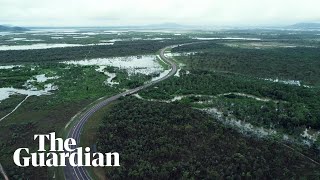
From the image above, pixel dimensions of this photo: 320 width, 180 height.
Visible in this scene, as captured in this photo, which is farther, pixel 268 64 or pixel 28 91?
pixel 268 64

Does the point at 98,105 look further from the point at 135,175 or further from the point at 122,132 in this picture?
the point at 135,175

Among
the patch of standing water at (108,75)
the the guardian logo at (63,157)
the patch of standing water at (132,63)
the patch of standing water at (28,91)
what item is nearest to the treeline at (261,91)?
the patch of standing water at (108,75)

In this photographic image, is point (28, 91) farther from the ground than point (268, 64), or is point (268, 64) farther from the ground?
point (268, 64)

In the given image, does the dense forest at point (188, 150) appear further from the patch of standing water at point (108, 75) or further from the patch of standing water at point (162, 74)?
the patch of standing water at point (162, 74)

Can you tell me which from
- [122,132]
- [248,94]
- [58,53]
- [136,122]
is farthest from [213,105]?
[58,53]

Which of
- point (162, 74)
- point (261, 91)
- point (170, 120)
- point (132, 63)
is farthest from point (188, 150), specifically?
point (132, 63)

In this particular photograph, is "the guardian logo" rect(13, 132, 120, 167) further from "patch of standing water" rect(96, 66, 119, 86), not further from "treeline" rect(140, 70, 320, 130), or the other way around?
"patch of standing water" rect(96, 66, 119, 86)

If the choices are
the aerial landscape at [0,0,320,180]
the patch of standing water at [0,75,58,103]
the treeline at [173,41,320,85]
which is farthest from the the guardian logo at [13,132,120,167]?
the treeline at [173,41,320,85]

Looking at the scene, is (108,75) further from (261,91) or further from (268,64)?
(268,64)
